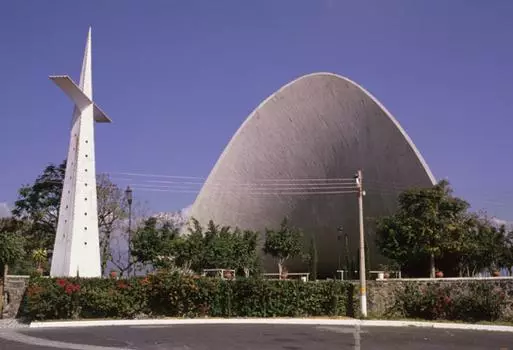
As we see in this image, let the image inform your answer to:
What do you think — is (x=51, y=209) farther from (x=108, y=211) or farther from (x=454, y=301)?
(x=454, y=301)

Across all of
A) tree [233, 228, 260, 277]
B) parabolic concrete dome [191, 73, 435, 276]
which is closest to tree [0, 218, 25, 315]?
tree [233, 228, 260, 277]

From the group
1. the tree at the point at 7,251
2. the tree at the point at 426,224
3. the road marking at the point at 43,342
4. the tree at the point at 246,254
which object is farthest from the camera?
the tree at the point at 246,254

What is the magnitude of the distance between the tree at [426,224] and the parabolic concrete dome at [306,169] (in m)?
5.68

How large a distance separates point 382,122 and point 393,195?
12.5ft

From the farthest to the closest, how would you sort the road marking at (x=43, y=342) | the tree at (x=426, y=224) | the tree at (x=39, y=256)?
the tree at (x=39, y=256) < the tree at (x=426, y=224) < the road marking at (x=43, y=342)

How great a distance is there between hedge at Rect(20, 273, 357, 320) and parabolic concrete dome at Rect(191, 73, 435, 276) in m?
12.7

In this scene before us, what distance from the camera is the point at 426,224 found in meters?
23.3

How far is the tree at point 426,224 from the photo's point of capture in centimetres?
2319

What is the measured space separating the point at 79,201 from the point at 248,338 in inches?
415

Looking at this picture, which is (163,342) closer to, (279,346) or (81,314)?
(279,346)

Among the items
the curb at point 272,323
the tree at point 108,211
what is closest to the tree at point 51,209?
the tree at point 108,211

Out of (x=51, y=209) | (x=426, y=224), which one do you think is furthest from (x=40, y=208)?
(x=426, y=224)

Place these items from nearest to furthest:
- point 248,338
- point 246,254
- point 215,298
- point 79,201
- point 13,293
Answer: point 248,338 < point 215,298 < point 13,293 < point 79,201 < point 246,254

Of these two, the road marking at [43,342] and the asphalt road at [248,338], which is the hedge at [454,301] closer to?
the asphalt road at [248,338]
